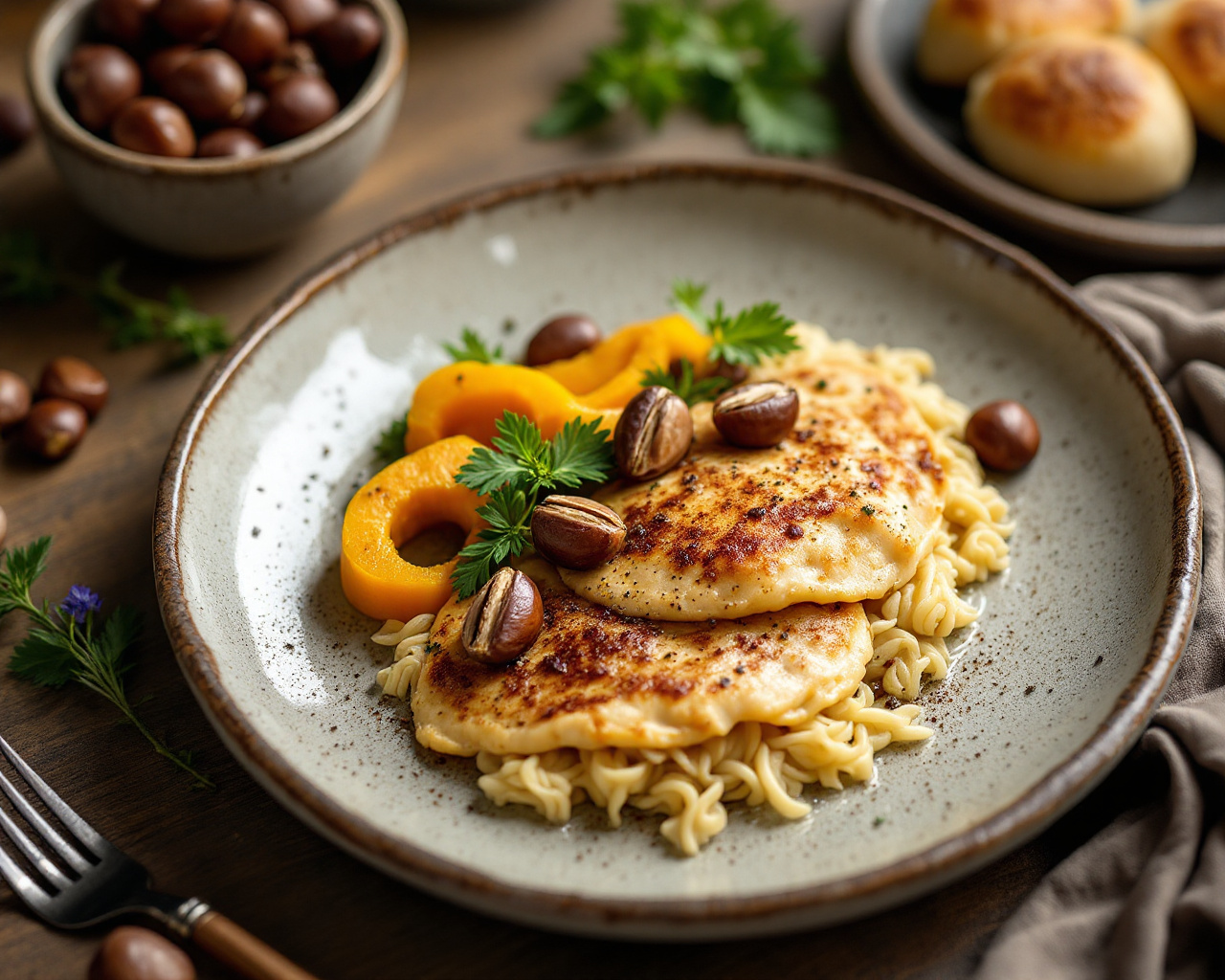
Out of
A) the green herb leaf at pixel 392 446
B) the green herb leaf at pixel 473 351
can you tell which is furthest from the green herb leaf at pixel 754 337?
the green herb leaf at pixel 392 446

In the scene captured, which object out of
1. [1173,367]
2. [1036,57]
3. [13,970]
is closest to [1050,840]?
[1173,367]

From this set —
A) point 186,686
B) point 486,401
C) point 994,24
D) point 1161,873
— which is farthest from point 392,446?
point 994,24

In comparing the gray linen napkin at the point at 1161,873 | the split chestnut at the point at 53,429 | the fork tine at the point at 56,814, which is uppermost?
the split chestnut at the point at 53,429

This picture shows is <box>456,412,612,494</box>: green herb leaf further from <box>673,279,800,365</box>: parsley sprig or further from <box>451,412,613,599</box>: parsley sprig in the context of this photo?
<box>673,279,800,365</box>: parsley sprig

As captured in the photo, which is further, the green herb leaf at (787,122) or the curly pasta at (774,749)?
the green herb leaf at (787,122)

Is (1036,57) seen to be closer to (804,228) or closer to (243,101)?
(804,228)

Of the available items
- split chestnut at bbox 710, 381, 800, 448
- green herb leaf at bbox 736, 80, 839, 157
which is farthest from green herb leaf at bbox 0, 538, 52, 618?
green herb leaf at bbox 736, 80, 839, 157

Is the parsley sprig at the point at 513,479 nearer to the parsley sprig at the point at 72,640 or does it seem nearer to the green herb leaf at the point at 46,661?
the parsley sprig at the point at 72,640
